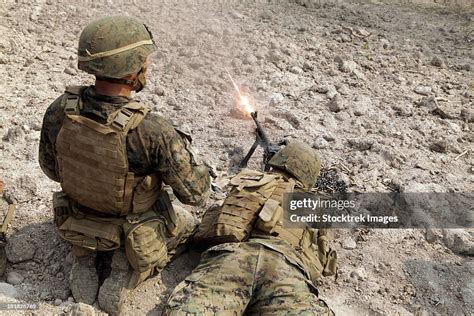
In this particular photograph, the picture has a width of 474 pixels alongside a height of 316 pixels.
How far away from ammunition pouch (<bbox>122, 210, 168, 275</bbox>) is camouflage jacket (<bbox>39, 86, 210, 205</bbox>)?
28cm

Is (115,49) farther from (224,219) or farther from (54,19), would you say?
(54,19)

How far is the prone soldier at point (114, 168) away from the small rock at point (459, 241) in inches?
95.5

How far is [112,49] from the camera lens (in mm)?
2846

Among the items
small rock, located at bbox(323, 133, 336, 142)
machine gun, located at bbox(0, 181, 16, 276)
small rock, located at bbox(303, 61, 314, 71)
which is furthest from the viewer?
small rock, located at bbox(303, 61, 314, 71)

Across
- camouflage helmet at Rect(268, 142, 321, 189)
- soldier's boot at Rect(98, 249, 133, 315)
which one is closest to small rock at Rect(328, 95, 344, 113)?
camouflage helmet at Rect(268, 142, 321, 189)

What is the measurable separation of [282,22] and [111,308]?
5468 millimetres

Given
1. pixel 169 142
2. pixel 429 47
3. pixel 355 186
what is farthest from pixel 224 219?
pixel 429 47

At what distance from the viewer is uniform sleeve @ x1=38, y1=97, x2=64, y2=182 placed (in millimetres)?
3133

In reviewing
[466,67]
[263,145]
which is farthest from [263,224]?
[466,67]

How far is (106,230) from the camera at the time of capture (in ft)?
10.7

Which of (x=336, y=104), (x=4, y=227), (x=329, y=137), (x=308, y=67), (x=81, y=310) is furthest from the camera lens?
(x=308, y=67)

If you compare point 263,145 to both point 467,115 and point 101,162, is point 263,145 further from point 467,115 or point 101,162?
point 467,115

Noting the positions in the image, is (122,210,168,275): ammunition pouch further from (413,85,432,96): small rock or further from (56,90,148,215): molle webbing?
(413,85,432,96): small rock

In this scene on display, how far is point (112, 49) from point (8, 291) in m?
1.86
